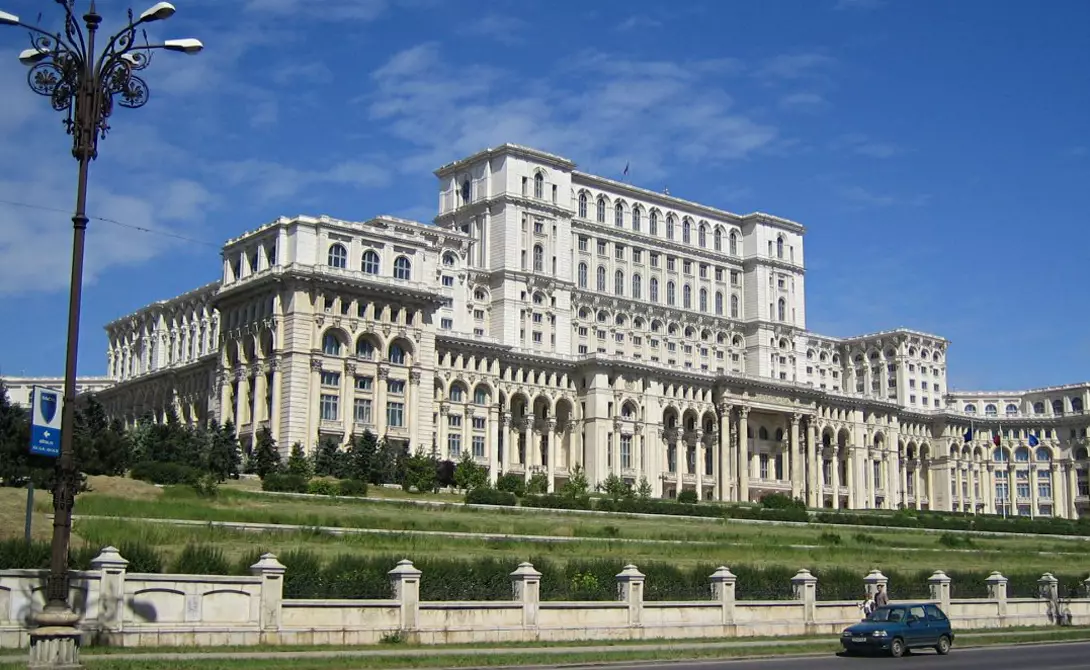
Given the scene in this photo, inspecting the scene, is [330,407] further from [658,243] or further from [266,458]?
[658,243]

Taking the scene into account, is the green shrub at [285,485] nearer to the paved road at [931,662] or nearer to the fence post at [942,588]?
the fence post at [942,588]

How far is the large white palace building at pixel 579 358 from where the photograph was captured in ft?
326

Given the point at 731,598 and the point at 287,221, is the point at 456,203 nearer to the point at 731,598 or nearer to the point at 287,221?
the point at 287,221

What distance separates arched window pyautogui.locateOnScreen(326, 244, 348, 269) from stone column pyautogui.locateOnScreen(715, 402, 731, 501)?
51.3 m

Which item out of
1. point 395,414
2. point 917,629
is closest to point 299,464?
point 395,414

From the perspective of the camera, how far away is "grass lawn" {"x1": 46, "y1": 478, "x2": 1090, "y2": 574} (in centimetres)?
4878

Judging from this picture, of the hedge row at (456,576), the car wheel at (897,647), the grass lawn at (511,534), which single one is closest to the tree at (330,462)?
the grass lawn at (511,534)

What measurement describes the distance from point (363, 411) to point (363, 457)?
1167 cm

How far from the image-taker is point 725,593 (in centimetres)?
4150

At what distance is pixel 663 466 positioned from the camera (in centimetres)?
12938

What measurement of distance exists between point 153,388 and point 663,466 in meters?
53.7

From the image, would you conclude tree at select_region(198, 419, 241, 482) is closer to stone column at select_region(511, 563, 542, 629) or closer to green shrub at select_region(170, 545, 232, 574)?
green shrub at select_region(170, 545, 232, 574)

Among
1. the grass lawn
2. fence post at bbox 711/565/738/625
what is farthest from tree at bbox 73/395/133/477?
fence post at bbox 711/565/738/625

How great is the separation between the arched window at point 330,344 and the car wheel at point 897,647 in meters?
67.3
